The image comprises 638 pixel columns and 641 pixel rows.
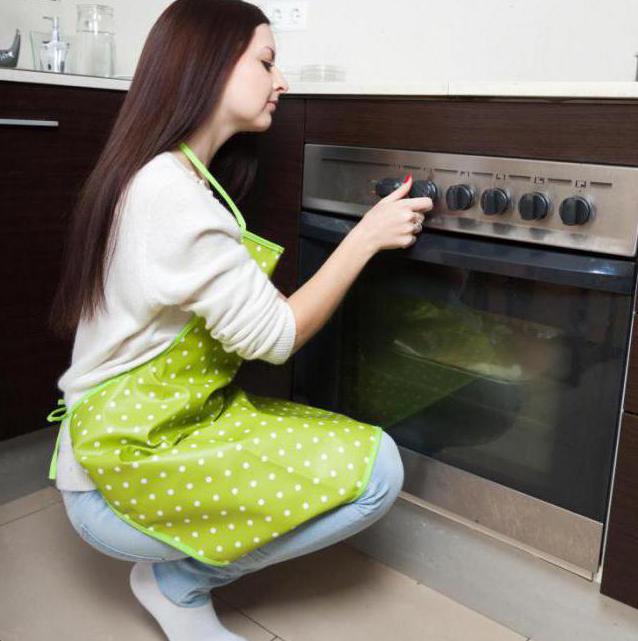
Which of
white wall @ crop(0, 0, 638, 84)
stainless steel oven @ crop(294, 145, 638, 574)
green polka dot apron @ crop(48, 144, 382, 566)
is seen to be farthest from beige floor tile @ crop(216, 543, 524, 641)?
white wall @ crop(0, 0, 638, 84)

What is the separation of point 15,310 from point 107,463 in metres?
0.56

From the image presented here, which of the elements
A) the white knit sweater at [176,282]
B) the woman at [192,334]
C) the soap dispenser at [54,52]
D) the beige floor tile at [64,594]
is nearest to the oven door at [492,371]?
the woman at [192,334]

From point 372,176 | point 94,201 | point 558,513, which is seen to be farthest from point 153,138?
point 558,513

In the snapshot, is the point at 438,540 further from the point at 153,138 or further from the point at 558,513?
the point at 153,138

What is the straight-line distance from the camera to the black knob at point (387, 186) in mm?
1141

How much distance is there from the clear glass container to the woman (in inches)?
38.3

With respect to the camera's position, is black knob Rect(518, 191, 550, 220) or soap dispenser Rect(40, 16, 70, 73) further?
soap dispenser Rect(40, 16, 70, 73)

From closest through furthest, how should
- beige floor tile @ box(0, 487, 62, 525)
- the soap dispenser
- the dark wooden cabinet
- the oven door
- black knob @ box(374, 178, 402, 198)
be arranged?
1. the oven door
2. black knob @ box(374, 178, 402, 198)
3. the dark wooden cabinet
4. beige floor tile @ box(0, 487, 62, 525)
5. the soap dispenser

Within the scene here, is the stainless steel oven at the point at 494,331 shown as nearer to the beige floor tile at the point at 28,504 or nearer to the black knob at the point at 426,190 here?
the black knob at the point at 426,190

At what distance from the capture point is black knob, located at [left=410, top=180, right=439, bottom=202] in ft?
3.65

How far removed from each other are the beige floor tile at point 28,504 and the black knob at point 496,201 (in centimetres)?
106

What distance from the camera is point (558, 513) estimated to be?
1095 millimetres

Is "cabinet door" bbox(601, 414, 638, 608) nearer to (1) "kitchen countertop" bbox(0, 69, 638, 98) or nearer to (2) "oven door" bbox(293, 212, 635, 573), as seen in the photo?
(2) "oven door" bbox(293, 212, 635, 573)

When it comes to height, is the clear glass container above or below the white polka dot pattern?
above
